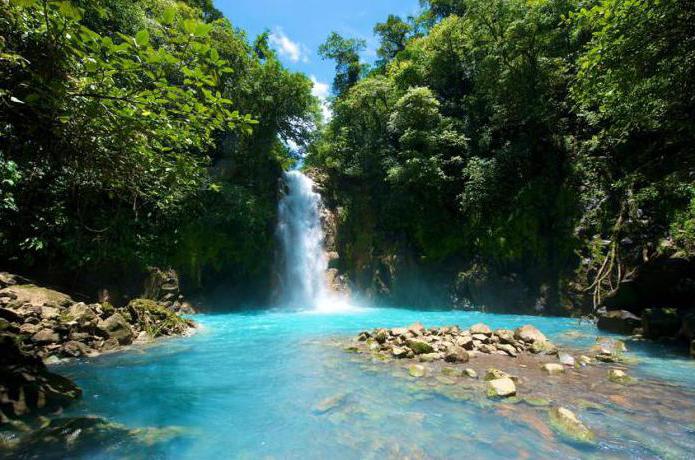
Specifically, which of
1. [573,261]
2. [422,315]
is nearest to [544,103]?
[573,261]

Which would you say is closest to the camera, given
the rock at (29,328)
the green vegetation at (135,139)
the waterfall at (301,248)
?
the green vegetation at (135,139)

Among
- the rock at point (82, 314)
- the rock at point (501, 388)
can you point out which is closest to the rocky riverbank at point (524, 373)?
the rock at point (501, 388)

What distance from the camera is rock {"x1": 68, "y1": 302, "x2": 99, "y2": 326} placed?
27.5 feet

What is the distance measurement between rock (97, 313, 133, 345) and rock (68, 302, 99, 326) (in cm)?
20

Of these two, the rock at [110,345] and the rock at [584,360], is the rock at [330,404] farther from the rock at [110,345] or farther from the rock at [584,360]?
the rock at [110,345]

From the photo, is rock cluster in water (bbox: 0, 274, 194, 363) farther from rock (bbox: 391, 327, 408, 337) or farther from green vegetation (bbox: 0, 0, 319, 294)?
rock (bbox: 391, 327, 408, 337)

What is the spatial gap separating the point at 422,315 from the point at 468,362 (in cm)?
902

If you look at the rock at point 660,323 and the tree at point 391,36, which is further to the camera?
the tree at point 391,36

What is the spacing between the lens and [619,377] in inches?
227

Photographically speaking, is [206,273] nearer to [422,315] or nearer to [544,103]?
[422,315]

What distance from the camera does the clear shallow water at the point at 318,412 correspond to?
3811mm

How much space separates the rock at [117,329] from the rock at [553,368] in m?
8.90

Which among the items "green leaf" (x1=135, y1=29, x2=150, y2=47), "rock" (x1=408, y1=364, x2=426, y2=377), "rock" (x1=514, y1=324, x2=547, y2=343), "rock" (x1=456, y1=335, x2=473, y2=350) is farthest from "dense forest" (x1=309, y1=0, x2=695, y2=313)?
"green leaf" (x1=135, y1=29, x2=150, y2=47)

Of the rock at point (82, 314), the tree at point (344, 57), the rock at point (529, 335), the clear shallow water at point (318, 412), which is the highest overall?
the tree at point (344, 57)
